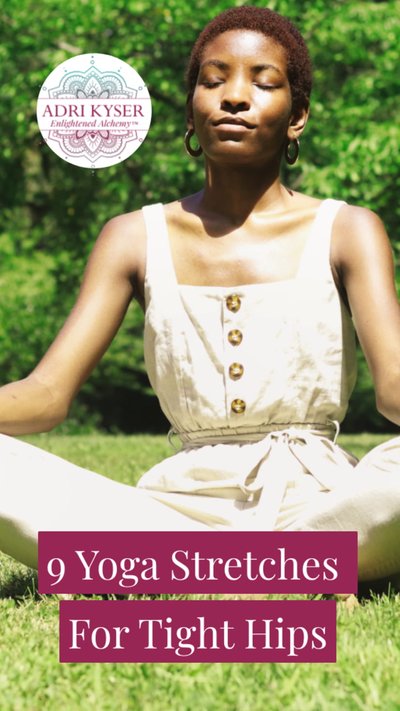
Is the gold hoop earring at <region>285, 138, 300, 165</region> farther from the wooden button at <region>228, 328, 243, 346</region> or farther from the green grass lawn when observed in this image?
the green grass lawn

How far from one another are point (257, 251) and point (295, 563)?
3.20 ft

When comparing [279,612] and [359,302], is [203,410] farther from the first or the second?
[279,612]

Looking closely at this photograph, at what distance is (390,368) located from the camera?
3125mm

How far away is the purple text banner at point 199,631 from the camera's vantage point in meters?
2.51

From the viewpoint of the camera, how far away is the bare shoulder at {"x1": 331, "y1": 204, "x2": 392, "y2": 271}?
3262 mm

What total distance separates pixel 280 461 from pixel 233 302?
0.47m

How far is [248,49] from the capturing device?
3299 millimetres

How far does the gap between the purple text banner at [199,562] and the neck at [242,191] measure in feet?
3.37

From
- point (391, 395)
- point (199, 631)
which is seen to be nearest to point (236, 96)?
point (391, 395)

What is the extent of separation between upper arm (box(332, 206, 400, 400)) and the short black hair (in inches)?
15.5

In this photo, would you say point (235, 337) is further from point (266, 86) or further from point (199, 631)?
point (199, 631)

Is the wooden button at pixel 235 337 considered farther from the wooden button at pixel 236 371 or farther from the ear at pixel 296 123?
the ear at pixel 296 123

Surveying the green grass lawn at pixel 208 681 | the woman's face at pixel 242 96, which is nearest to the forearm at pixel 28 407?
the green grass lawn at pixel 208 681

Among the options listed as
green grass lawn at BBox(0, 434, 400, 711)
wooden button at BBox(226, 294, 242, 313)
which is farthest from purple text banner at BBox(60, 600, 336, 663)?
wooden button at BBox(226, 294, 242, 313)
